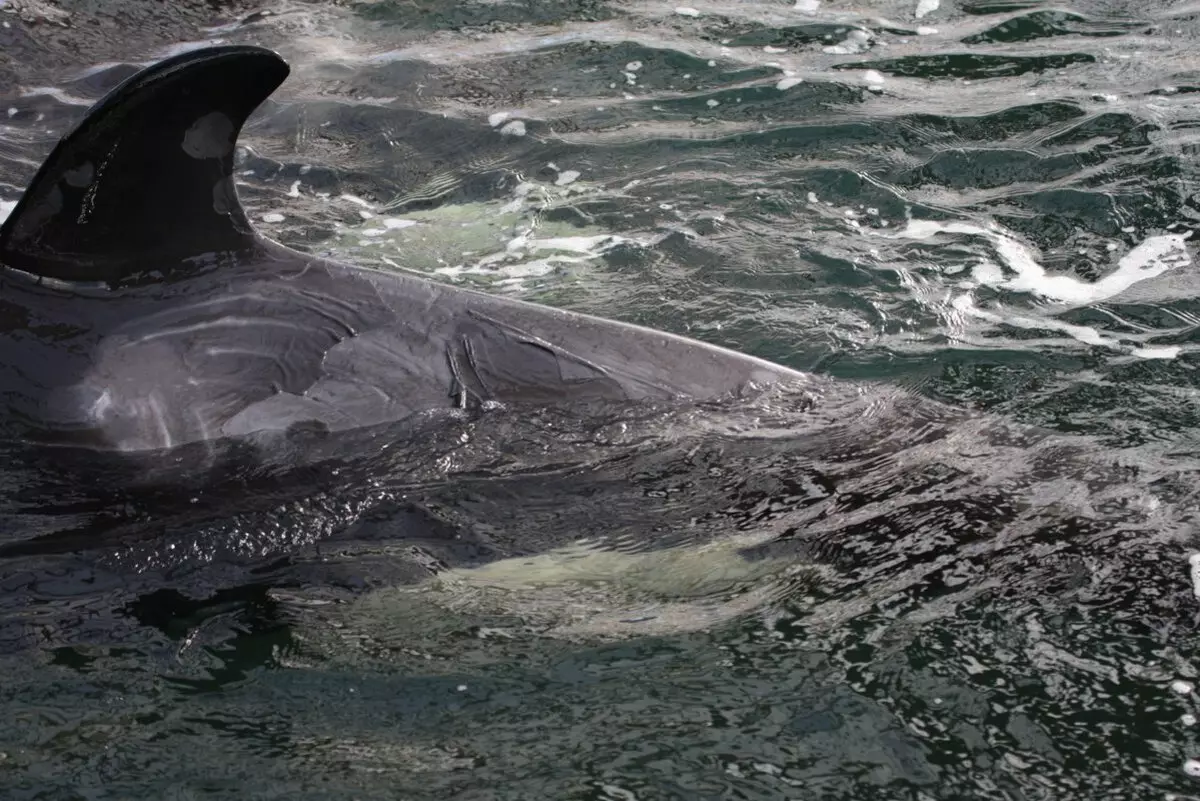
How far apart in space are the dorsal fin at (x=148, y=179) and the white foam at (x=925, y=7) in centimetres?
807

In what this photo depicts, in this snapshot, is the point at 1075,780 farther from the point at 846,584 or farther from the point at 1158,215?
the point at 1158,215

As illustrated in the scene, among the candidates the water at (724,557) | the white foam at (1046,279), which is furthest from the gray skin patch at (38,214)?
the white foam at (1046,279)

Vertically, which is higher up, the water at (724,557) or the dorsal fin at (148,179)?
the dorsal fin at (148,179)

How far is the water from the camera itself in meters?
4.00

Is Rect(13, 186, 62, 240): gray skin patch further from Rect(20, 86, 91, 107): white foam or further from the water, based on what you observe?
Rect(20, 86, 91, 107): white foam

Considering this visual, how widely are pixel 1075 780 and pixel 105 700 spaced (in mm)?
2813

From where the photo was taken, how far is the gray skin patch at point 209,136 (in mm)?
4898

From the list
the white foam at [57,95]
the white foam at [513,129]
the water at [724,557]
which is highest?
the white foam at [57,95]

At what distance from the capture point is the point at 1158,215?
26.5 ft

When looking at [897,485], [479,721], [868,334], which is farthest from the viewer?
[868,334]

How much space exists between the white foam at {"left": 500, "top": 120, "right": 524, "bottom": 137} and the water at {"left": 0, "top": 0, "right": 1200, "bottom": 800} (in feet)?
4.81

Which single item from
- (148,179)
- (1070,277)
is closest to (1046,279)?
(1070,277)

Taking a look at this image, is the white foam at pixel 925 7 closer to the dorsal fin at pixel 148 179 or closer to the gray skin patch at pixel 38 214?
the dorsal fin at pixel 148 179

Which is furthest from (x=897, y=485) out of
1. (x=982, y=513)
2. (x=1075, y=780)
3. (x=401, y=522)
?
(x=401, y=522)
